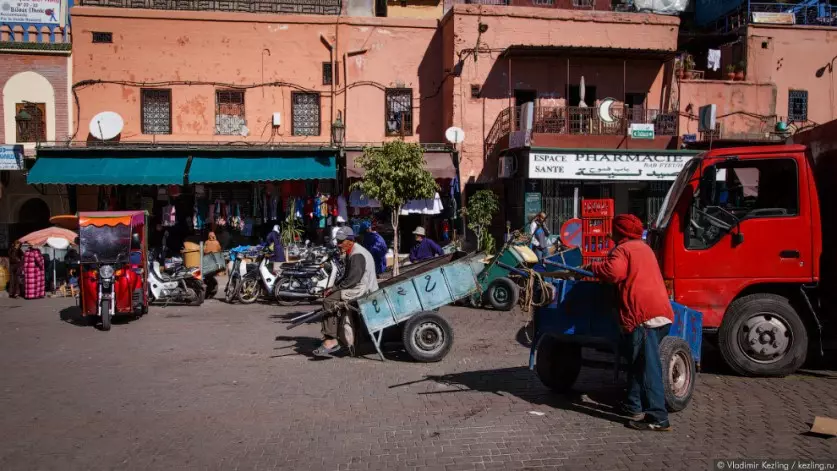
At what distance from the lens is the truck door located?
7812 mm

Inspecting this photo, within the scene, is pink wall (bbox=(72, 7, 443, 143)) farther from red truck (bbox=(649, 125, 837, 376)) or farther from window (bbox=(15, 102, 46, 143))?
red truck (bbox=(649, 125, 837, 376))

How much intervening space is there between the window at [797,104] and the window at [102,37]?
23.3m

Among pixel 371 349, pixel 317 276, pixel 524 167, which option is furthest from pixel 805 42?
pixel 371 349

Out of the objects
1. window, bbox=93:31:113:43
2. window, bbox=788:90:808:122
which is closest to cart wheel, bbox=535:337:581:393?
window, bbox=93:31:113:43

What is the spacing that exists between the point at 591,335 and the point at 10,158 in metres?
18.5

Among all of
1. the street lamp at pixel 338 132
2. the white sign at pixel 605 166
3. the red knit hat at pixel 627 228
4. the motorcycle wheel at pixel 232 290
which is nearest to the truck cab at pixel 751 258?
the red knit hat at pixel 627 228

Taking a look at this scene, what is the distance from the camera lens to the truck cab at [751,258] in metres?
7.79

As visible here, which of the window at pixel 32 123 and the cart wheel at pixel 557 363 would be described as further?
the window at pixel 32 123

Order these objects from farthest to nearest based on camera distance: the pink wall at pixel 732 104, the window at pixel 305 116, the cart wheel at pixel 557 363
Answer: the pink wall at pixel 732 104, the window at pixel 305 116, the cart wheel at pixel 557 363

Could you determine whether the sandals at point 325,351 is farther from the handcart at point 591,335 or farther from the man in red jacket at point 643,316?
the man in red jacket at point 643,316

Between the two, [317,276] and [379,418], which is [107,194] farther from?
[379,418]

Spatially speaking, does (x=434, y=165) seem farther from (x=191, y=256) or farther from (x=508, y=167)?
(x=191, y=256)

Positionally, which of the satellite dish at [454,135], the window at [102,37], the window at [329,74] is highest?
the window at [102,37]

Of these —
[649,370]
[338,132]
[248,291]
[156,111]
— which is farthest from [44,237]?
[649,370]
